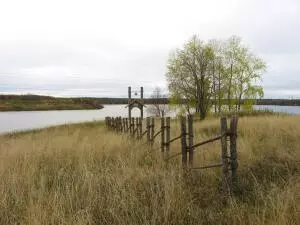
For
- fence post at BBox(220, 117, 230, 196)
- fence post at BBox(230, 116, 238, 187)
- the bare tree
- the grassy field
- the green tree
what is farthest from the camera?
the bare tree

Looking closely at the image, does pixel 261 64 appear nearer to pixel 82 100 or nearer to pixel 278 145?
pixel 278 145

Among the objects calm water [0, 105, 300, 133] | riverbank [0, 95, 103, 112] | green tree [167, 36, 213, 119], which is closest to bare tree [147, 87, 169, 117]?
calm water [0, 105, 300, 133]

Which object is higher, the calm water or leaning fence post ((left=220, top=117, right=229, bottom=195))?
leaning fence post ((left=220, top=117, right=229, bottom=195))

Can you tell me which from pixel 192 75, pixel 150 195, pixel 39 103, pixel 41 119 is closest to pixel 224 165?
pixel 150 195

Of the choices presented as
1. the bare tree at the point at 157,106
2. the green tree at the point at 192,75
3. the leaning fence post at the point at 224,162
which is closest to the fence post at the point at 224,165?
Result: the leaning fence post at the point at 224,162

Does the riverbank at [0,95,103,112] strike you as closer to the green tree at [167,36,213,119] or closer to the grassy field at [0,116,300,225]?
the green tree at [167,36,213,119]

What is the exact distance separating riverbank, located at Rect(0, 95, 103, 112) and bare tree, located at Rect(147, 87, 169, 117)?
52.9 m

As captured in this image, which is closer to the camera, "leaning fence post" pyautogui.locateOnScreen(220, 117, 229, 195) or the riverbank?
"leaning fence post" pyautogui.locateOnScreen(220, 117, 229, 195)

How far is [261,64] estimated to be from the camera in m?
39.0

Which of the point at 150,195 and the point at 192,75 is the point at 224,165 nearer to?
the point at 150,195

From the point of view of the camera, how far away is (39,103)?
126875mm

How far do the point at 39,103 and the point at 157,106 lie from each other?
69.9 m

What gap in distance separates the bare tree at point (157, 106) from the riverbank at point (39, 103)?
174 ft

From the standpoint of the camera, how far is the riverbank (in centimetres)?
11806
